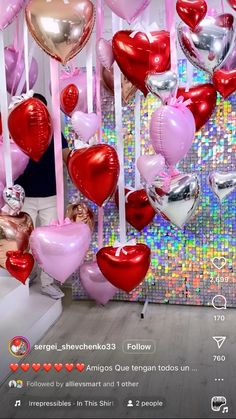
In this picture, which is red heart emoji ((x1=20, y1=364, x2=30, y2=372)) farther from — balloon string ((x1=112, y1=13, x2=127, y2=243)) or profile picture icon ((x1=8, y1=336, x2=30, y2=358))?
balloon string ((x1=112, y1=13, x2=127, y2=243))

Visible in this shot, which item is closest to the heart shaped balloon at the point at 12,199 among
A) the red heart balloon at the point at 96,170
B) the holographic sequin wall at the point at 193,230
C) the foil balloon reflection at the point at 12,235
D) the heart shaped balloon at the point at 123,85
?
the foil balloon reflection at the point at 12,235

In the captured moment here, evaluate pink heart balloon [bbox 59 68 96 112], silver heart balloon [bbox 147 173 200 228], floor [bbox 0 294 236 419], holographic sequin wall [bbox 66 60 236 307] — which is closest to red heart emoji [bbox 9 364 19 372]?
Answer: floor [bbox 0 294 236 419]

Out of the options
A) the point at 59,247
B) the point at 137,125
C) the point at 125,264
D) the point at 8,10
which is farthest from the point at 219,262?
the point at 8,10

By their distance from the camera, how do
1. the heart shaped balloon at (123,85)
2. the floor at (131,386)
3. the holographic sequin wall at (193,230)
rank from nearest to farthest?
the floor at (131,386) → the heart shaped balloon at (123,85) → the holographic sequin wall at (193,230)

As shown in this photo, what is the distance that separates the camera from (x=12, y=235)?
4.25 ft

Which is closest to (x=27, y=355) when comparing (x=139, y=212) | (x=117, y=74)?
(x=139, y=212)

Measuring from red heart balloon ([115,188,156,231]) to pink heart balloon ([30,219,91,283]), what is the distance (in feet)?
1.05

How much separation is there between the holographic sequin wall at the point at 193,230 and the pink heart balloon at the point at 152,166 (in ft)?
2.84

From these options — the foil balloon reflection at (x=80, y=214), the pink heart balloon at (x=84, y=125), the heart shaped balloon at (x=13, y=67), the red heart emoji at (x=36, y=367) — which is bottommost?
the red heart emoji at (x=36, y=367)

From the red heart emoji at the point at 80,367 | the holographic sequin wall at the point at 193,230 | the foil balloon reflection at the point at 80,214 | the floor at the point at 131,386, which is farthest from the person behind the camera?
the holographic sequin wall at the point at 193,230

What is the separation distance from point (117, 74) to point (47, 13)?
0.28 m

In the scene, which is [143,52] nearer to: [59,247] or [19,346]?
[59,247]

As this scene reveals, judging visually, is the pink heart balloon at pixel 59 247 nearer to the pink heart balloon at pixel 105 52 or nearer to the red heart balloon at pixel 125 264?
the red heart balloon at pixel 125 264

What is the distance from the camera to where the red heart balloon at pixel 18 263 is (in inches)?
51.2
